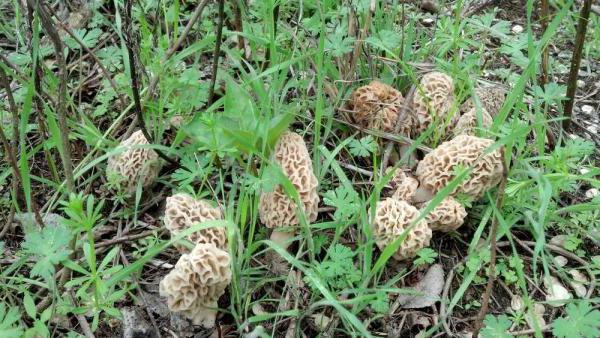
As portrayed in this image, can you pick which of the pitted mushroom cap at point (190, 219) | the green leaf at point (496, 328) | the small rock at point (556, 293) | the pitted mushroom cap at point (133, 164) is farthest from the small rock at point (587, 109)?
the pitted mushroom cap at point (133, 164)

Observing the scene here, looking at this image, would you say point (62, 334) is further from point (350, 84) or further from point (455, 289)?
point (350, 84)

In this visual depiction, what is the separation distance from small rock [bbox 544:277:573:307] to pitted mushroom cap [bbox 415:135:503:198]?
1.60 feet

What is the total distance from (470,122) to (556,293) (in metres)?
0.87

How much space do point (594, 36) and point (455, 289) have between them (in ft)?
7.25

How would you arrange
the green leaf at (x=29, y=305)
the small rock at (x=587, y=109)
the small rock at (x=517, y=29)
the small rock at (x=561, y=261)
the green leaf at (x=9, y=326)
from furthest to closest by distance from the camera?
the small rock at (x=517, y=29)
the small rock at (x=587, y=109)
the small rock at (x=561, y=261)
the green leaf at (x=29, y=305)
the green leaf at (x=9, y=326)

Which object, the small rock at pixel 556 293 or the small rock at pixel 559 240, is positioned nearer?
the small rock at pixel 556 293

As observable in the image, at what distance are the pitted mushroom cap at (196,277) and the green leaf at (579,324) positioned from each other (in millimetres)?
1227

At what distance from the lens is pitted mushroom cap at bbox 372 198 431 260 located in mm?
2467

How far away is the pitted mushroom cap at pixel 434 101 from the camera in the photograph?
2969 millimetres

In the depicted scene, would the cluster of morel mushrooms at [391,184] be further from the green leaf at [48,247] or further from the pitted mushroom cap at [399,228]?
the green leaf at [48,247]

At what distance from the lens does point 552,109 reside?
342cm

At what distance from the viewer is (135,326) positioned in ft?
7.80

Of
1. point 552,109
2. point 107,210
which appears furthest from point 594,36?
point 107,210

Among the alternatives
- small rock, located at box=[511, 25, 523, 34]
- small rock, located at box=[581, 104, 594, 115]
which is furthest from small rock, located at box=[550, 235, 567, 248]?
small rock, located at box=[511, 25, 523, 34]
